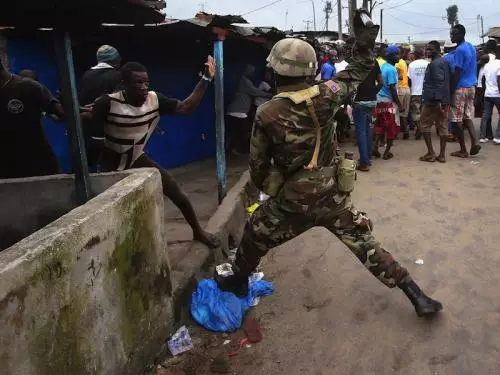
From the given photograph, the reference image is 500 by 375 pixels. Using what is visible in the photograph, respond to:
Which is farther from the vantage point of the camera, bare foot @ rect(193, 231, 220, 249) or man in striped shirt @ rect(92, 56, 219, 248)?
bare foot @ rect(193, 231, 220, 249)

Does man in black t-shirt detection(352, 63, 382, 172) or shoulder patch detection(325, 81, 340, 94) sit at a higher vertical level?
shoulder patch detection(325, 81, 340, 94)

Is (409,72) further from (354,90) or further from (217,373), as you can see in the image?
(217,373)

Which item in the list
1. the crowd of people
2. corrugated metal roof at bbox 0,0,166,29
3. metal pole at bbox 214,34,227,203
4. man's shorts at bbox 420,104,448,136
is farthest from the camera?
man's shorts at bbox 420,104,448,136

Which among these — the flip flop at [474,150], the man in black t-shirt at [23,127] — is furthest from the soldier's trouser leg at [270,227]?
the flip flop at [474,150]

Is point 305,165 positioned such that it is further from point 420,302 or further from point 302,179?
point 420,302

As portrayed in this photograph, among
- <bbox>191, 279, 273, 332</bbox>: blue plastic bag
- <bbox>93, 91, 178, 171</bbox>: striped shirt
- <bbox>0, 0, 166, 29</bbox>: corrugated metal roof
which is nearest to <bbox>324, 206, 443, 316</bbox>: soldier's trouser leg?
<bbox>191, 279, 273, 332</bbox>: blue plastic bag

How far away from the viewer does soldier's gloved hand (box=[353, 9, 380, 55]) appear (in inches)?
125

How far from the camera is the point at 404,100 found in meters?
10.6

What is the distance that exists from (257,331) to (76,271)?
1613 mm

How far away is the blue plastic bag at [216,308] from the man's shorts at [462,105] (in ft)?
19.5

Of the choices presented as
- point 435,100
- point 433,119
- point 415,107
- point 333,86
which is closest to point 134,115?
point 333,86

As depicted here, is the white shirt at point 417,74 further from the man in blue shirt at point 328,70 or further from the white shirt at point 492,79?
the man in blue shirt at point 328,70

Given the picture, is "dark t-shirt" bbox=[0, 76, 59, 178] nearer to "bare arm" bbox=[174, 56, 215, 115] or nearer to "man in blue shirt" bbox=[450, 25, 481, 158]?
"bare arm" bbox=[174, 56, 215, 115]

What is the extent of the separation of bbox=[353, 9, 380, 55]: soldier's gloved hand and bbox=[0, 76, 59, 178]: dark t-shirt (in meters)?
2.17
